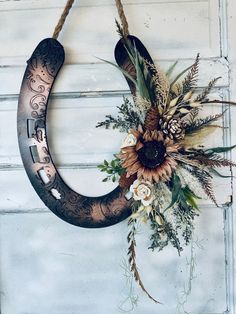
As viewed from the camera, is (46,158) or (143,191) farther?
(46,158)

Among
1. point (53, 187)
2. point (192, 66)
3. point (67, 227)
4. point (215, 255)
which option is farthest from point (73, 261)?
point (192, 66)

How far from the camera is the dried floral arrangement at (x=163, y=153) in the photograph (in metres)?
0.86

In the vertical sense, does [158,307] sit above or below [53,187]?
below

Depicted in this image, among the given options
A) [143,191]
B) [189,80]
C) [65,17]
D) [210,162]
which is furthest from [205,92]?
[65,17]

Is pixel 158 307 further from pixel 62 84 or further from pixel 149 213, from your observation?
pixel 62 84

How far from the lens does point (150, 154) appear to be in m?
0.86

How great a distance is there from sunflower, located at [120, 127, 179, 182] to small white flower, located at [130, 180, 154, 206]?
11mm

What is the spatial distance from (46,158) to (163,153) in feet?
0.92

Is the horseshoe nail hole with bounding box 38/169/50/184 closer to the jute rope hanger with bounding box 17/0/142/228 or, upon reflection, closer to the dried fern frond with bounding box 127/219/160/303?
the jute rope hanger with bounding box 17/0/142/228

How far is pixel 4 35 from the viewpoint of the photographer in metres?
0.99

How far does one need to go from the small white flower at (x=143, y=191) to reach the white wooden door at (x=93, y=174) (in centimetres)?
13

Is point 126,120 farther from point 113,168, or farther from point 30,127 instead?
point 30,127

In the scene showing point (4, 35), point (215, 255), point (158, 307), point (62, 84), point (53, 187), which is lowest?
point (158, 307)

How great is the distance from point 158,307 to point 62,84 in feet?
1.95
